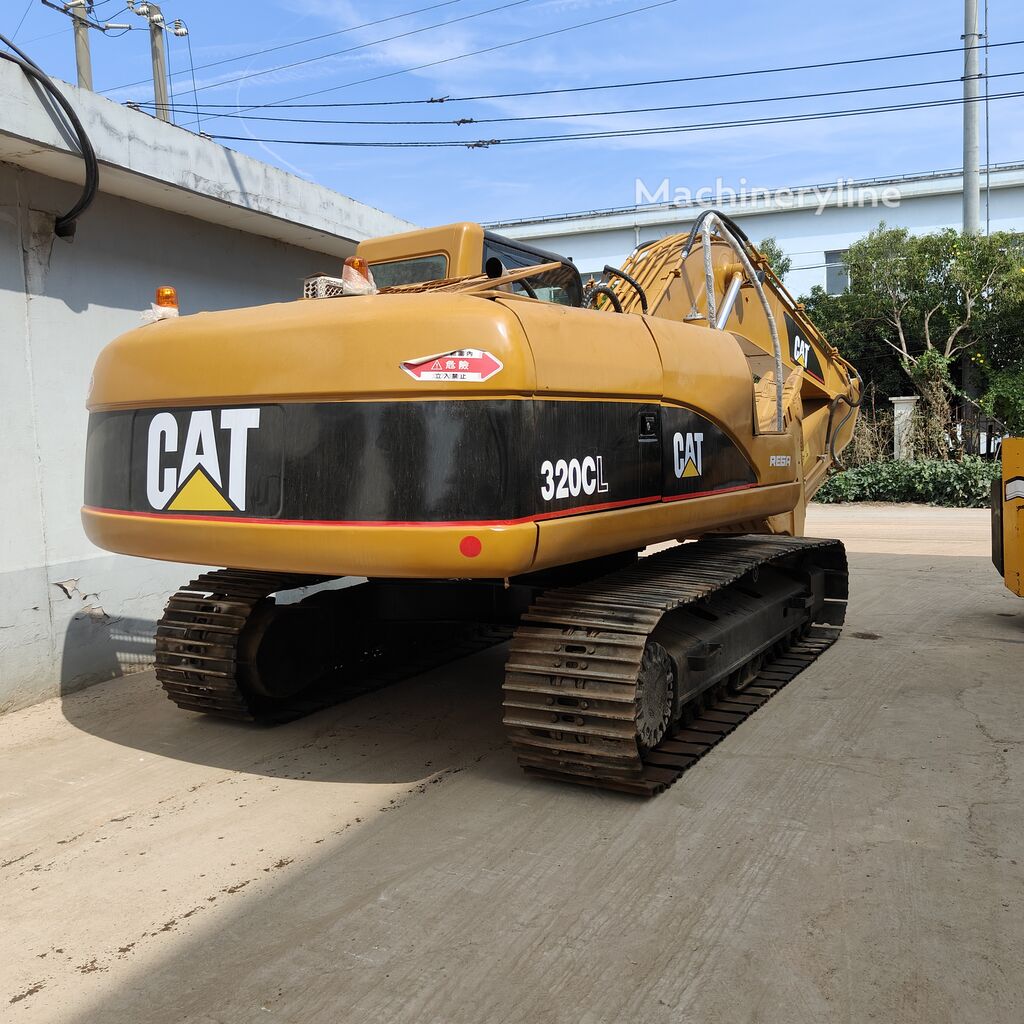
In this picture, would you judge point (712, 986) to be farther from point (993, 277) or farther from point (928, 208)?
point (928, 208)

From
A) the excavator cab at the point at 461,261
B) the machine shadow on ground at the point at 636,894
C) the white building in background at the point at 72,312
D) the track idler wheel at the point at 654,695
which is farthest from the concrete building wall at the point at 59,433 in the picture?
the track idler wheel at the point at 654,695

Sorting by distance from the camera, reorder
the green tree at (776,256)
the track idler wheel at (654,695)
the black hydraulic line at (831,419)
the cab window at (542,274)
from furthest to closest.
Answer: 1. the green tree at (776,256)
2. the black hydraulic line at (831,419)
3. the cab window at (542,274)
4. the track idler wheel at (654,695)

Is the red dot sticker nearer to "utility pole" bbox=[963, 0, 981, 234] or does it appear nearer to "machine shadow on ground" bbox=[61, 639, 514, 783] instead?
"machine shadow on ground" bbox=[61, 639, 514, 783]

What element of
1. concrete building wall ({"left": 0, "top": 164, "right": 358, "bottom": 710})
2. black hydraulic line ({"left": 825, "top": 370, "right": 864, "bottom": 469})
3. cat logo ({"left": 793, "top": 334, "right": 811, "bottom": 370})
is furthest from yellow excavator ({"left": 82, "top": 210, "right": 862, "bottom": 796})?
black hydraulic line ({"left": 825, "top": 370, "right": 864, "bottom": 469})

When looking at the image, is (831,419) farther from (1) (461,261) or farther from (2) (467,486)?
(2) (467,486)

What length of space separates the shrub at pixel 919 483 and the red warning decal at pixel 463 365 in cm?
1533

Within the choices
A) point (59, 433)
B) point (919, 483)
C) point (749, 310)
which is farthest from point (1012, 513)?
point (919, 483)

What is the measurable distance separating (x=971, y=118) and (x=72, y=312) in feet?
81.2

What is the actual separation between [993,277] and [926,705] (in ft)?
59.1

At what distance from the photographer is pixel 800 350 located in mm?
7637

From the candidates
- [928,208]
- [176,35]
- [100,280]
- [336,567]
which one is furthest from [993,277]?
[336,567]

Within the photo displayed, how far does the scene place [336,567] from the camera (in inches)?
145

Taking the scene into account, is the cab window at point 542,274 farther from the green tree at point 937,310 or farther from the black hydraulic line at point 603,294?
the green tree at point 937,310

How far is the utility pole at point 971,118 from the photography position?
23875 mm
